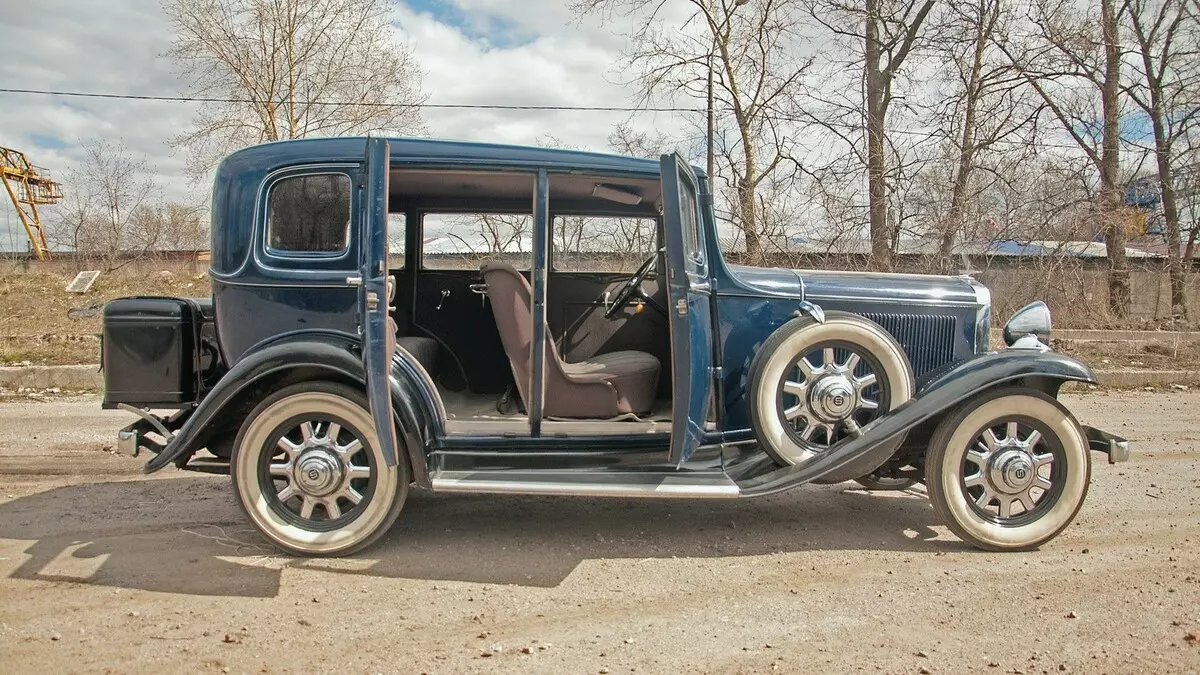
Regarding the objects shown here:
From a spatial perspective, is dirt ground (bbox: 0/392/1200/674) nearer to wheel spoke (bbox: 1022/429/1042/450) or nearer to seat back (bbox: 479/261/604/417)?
wheel spoke (bbox: 1022/429/1042/450)

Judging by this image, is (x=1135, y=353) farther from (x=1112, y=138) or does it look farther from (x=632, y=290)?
(x=632, y=290)

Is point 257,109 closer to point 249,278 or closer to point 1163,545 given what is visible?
point 249,278

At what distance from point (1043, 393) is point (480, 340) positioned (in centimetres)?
325

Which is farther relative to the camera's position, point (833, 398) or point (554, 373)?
point (554, 373)

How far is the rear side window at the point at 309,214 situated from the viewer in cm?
393

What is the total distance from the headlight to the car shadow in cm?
113

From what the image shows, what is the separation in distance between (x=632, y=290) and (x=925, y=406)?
5.67ft

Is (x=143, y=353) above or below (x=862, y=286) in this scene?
below

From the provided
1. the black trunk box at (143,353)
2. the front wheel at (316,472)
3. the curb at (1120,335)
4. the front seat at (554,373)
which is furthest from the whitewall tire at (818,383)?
the curb at (1120,335)

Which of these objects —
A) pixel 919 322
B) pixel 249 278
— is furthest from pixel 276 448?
pixel 919 322

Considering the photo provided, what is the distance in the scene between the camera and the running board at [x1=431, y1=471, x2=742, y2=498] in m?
3.63

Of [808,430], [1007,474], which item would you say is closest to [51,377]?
[808,430]

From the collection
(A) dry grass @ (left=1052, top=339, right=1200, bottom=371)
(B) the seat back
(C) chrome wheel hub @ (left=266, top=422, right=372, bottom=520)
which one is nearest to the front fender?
(B) the seat back

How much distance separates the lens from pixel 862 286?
4426 millimetres
